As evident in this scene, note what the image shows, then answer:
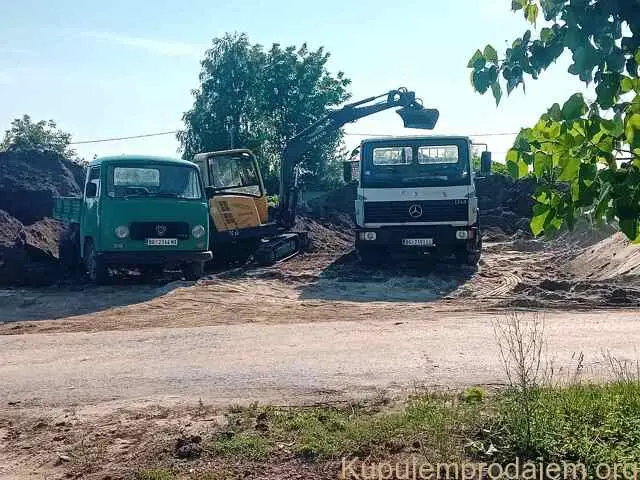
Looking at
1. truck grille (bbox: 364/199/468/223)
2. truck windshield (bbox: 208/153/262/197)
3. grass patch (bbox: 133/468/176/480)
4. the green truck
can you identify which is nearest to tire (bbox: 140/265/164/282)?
the green truck

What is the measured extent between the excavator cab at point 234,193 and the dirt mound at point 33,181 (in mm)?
5018

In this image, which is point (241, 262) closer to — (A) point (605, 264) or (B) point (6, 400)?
(A) point (605, 264)

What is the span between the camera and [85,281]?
1520 cm

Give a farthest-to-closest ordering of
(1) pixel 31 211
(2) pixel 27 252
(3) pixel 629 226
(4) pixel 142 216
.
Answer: (1) pixel 31 211 < (2) pixel 27 252 < (4) pixel 142 216 < (3) pixel 629 226

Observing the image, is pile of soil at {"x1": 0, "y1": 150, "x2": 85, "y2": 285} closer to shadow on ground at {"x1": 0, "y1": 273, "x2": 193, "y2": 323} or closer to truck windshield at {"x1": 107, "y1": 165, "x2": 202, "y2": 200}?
shadow on ground at {"x1": 0, "y1": 273, "x2": 193, "y2": 323}

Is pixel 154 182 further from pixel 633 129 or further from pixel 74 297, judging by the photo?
pixel 633 129

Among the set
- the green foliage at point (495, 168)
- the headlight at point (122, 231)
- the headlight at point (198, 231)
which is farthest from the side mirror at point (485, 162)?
the headlight at point (122, 231)

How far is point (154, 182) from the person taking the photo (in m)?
14.7

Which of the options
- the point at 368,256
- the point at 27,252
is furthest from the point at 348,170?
the point at 27,252

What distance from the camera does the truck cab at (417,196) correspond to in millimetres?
15883

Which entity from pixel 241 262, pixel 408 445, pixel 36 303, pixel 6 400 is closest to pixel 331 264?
pixel 241 262

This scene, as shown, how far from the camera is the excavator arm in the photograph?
19.9 meters

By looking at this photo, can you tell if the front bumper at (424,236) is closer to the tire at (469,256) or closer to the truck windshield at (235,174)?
the tire at (469,256)

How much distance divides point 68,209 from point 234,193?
3.67 meters
